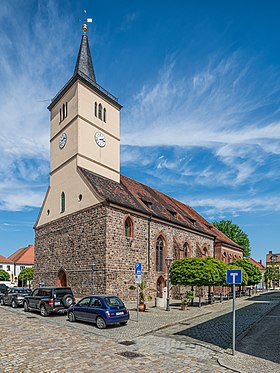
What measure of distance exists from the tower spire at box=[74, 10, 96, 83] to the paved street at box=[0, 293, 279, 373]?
23.3 meters

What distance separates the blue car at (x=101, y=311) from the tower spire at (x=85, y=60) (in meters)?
22.3

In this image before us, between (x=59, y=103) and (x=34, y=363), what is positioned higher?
(x=59, y=103)

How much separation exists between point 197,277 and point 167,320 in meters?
7.48

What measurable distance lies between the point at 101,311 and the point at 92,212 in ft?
43.0

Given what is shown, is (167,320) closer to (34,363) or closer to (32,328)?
(32,328)

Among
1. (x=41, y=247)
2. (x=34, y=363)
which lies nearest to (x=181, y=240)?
(x=41, y=247)

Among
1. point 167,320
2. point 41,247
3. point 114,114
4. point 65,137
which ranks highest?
point 114,114

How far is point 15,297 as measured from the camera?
83.1ft

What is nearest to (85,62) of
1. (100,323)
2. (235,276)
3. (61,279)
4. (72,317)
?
(61,279)

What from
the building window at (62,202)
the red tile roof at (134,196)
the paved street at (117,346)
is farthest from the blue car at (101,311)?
the building window at (62,202)

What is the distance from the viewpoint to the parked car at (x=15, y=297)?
25181mm

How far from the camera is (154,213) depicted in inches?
1303

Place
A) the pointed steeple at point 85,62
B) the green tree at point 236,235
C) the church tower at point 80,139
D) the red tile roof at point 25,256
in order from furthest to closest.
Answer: the red tile roof at point 25,256 → the green tree at point 236,235 → the pointed steeple at point 85,62 → the church tower at point 80,139

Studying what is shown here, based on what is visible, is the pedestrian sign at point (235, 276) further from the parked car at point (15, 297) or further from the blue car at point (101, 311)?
the parked car at point (15, 297)
